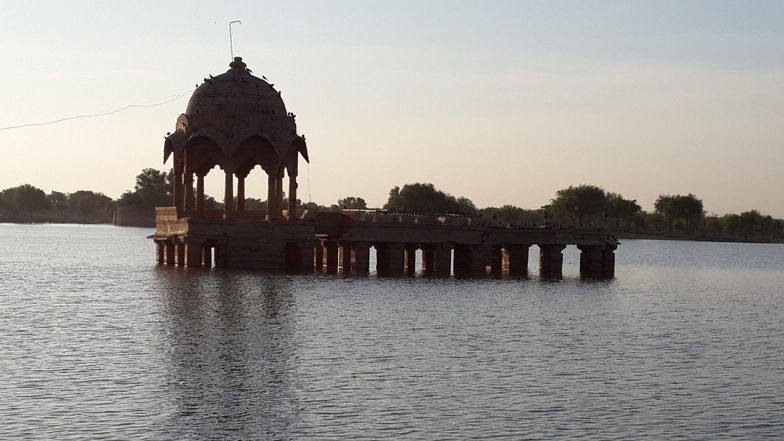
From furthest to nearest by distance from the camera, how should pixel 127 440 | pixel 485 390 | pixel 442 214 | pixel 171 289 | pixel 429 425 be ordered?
pixel 442 214, pixel 171 289, pixel 485 390, pixel 429 425, pixel 127 440

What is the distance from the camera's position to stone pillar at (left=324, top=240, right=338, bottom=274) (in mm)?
88375

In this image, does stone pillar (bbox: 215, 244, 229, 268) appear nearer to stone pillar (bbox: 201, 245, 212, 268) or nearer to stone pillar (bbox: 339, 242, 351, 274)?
stone pillar (bbox: 201, 245, 212, 268)

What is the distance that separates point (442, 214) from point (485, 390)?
6031 centimetres

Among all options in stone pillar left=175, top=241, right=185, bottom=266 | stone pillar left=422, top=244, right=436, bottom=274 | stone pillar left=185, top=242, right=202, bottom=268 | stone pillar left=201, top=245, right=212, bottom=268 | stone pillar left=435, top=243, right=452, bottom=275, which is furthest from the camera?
stone pillar left=422, top=244, right=436, bottom=274

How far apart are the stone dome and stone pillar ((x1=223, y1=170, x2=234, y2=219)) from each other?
3.61 m

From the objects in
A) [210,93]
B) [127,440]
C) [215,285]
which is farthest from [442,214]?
[127,440]

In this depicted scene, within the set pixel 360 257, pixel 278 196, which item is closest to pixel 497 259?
pixel 360 257

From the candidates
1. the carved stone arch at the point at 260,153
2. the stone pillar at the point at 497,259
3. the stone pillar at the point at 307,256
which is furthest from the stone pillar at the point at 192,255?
the stone pillar at the point at 497,259

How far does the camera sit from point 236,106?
8500 cm

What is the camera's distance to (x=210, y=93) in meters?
86.1

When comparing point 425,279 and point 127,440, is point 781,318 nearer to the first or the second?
point 425,279

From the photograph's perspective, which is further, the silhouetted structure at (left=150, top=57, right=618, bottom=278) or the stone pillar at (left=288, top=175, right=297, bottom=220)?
the stone pillar at (left=288, top=175, right=297, bottom=220)

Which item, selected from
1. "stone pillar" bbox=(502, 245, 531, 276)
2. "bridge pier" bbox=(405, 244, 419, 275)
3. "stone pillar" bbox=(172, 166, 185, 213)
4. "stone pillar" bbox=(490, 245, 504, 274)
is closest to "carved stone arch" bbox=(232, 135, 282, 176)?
"stone pillar" bbox=(172, 166, 185, 213)

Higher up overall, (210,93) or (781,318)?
(210,93)
